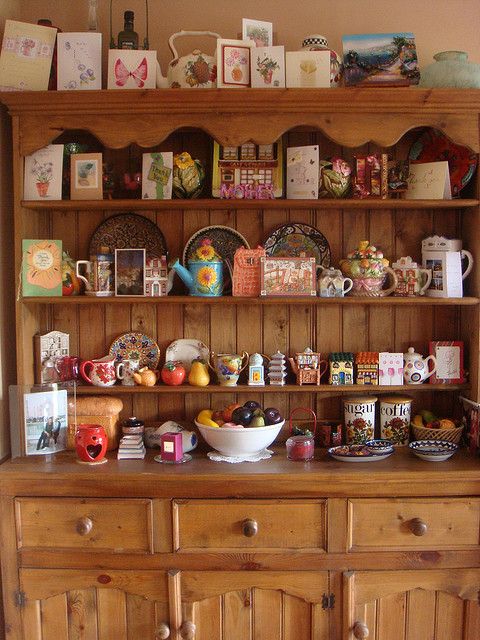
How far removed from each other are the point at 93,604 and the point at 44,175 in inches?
59.5

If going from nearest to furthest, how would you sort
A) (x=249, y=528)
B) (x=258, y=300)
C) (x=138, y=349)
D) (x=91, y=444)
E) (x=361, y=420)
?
(x=249, y=528)
(x=91, y=444)
(x=258, y=300)
(x=361, y=420)
(x=138, y=349)

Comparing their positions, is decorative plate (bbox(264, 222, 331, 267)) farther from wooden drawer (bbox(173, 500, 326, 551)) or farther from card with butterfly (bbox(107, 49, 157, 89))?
wooden drawer (bbox(173, 500, 326, 551))

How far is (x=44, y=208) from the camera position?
8.05 feet

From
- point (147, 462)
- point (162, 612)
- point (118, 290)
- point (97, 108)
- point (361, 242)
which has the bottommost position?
point (162, 612)

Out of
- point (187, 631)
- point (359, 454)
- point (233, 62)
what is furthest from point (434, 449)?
point (233, 62)

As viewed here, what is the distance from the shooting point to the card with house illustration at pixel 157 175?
240 cm

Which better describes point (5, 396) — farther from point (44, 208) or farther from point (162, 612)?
point (162, 612)

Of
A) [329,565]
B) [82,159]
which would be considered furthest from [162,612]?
[82,159]

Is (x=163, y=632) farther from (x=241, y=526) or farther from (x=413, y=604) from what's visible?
(x=413, y=604)

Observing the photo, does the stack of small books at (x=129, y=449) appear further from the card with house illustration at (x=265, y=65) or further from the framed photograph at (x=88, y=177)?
the card with house illustration at (x=265, y=65)

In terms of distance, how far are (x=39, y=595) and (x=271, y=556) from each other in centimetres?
79

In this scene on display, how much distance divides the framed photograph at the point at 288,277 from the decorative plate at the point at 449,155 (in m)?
0.60

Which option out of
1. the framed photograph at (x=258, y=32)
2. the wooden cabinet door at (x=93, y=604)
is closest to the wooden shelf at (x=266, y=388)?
the wooden cabinet door at (x=93, y=604)

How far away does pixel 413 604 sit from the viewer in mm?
2178
